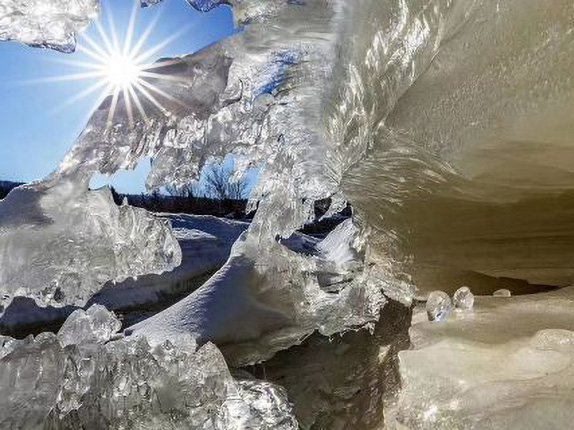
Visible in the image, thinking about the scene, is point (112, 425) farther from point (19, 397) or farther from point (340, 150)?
point (340, 150)

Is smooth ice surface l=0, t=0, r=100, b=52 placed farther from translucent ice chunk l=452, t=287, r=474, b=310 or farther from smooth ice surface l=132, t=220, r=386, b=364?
translucent ice chunk l=452, t=287, r=474, b=310

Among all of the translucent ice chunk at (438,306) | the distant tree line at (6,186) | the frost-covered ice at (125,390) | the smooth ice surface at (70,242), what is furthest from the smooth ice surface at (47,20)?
the distant tree line at (6,186)

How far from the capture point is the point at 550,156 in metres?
1.10

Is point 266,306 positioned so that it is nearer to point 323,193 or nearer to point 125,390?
point 323,193

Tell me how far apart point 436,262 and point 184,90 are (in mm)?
972

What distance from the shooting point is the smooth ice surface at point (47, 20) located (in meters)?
1.07

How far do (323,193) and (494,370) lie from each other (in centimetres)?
134

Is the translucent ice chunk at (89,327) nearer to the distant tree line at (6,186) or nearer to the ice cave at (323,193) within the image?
the ice cave at (323,193)

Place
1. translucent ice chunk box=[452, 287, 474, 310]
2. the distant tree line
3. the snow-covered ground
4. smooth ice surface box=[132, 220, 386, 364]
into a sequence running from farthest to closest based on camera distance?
the distant tree line < the snow-covered ground < smooth ice surface box=[132, 220, 386, 364] < translucent ice chunk box=[452, 287, 474, 310]

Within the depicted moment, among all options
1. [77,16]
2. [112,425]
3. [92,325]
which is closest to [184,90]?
[77,16]

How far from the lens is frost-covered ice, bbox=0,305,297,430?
1025 millimetres

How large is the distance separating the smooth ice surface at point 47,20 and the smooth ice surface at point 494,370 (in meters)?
0.86

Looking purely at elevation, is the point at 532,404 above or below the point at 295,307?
below

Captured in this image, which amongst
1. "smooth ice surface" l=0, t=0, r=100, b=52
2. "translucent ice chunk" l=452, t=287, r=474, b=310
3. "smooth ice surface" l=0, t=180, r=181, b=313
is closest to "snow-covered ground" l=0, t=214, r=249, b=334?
"smooth ice surface" l=0, t=180, r=181, b=313
